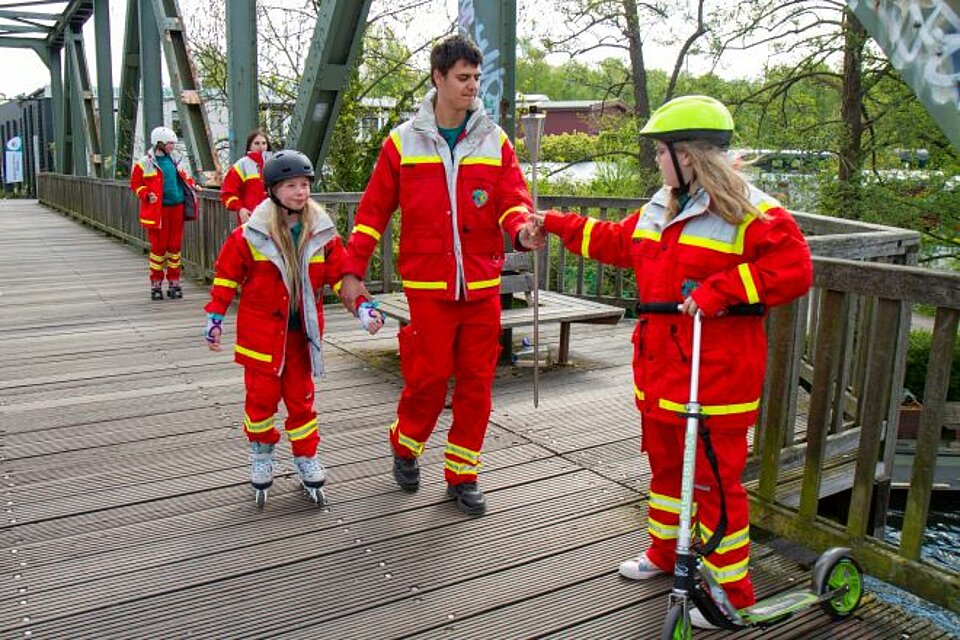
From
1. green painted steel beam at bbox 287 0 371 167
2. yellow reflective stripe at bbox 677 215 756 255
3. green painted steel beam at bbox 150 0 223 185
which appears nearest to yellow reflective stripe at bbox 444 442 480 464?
yellow reflective stripe at bbox 677 215 756 255

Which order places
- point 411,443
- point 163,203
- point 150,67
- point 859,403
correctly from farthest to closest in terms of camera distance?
point 150,67, point 163,203, point 859,403, point 411,443

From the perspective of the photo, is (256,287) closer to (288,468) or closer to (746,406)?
(288,468)

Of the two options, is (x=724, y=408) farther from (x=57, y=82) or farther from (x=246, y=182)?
(x=57, y=82)

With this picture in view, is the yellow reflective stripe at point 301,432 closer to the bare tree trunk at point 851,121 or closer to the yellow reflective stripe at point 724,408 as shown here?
the yellow reflective stripe at point 724,408

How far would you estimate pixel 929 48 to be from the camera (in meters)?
2.60

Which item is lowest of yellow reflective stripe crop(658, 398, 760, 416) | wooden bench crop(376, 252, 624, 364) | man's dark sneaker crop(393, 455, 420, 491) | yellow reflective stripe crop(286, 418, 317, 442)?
man's dark sneaker crop(393, 455, 420, 491)

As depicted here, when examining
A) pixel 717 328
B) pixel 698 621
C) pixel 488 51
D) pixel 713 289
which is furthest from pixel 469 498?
pixel 488 51

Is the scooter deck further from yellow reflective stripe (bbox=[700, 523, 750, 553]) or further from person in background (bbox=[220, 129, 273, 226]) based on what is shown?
person in background (bbox=[220, 129, 273, 226])

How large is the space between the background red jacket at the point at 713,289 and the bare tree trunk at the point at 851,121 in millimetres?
10312

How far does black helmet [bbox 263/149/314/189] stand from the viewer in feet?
12.3

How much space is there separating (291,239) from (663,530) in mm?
1885

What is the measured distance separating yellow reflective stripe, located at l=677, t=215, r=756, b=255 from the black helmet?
168cm

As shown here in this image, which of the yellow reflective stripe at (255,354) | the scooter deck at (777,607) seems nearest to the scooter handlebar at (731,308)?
the scooter deck at (777,607)

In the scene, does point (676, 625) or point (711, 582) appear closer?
point (676, 625)
